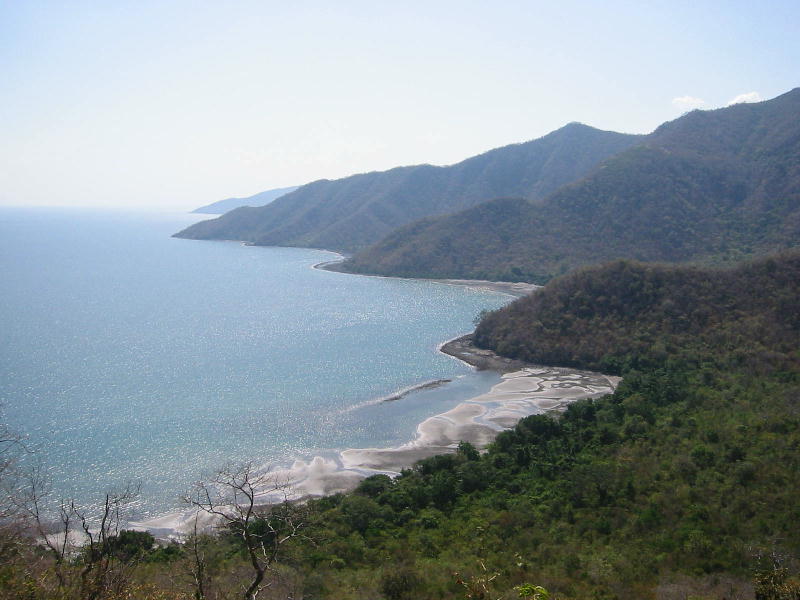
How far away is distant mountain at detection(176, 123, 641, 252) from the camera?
157m

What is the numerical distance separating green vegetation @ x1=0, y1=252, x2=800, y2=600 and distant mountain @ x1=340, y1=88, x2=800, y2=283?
57150mm

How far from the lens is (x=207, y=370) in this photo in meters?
48.8

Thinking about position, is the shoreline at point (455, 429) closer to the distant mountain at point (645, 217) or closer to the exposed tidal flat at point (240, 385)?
the exposed tidal flat at point (240, 385)

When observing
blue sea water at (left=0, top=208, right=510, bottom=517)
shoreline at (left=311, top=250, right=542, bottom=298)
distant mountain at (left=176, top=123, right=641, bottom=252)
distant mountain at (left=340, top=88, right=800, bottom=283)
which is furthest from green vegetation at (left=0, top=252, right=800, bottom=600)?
distant mountain at (left=176, top=123, right=641, bottom=252)

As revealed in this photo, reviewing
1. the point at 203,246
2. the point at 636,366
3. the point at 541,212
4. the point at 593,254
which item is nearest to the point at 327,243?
the point at 203,246

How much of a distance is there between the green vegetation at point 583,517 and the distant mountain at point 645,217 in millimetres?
57150

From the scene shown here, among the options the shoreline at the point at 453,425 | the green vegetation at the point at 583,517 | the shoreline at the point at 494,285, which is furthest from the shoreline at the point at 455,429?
the shoreline at the point at 494,285

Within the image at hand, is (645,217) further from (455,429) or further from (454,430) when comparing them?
(454,430)

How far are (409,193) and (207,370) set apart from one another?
423ft

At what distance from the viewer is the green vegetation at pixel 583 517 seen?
17438 millimetres

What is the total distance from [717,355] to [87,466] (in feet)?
133

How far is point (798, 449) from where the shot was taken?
2538 cm

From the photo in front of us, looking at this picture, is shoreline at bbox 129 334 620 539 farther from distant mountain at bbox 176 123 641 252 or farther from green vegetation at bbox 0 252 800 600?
distant mountain at bbox 176 123 641 252

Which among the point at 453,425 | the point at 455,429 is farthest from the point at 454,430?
the point at 453,425
